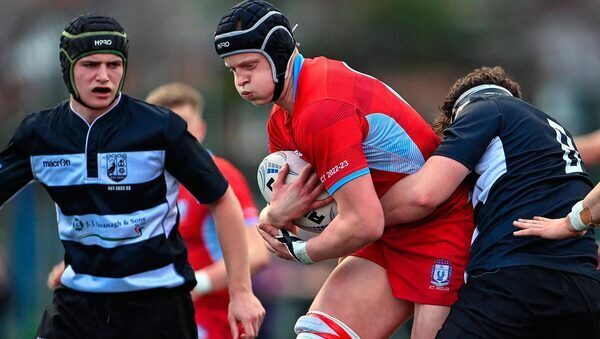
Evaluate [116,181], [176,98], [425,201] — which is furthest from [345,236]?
[176,98]

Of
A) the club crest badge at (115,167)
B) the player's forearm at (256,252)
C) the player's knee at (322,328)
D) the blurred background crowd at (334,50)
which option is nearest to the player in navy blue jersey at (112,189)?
the club crest badge at (115,167)

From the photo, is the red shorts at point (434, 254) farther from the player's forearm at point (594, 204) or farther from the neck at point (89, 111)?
the neck at point (89, 111)

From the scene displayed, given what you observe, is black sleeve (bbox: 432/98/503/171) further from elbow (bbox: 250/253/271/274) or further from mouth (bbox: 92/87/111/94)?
elbow (bbox: 250/253/271/274)

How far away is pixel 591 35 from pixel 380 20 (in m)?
2.20

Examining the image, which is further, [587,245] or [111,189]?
[111,189]

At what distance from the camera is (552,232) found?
14.9 ft

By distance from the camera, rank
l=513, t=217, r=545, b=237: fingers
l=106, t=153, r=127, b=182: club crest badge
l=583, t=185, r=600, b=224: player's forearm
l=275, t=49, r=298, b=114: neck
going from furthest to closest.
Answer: l=106, t=153, r=127, b=182: club crest badge
l=275, t=49, r=298, b=114: neck
l=513, t=217, r=545, b=237: fingers
l=583, t=185, r=600, b=224: player's forearm

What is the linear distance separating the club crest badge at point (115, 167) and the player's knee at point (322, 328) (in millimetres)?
1084

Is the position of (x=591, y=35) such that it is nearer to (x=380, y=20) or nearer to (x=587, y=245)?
(x=380, y=20)

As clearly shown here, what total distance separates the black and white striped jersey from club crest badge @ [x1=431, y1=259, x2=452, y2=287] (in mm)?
1115

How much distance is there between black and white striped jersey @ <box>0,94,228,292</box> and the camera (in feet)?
17.0

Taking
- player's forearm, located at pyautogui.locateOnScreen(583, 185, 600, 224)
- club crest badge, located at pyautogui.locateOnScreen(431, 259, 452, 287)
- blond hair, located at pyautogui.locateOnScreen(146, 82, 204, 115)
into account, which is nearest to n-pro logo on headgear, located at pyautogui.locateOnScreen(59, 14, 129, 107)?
club crest badge, located at pyautogui.locateOnScreen(431, 259, 452, 287)

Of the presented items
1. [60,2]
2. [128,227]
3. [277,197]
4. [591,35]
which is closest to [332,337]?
[277,197]

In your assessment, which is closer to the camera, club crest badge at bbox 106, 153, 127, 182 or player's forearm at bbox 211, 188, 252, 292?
club crest badge at bbox 106, 153, 127, 182
